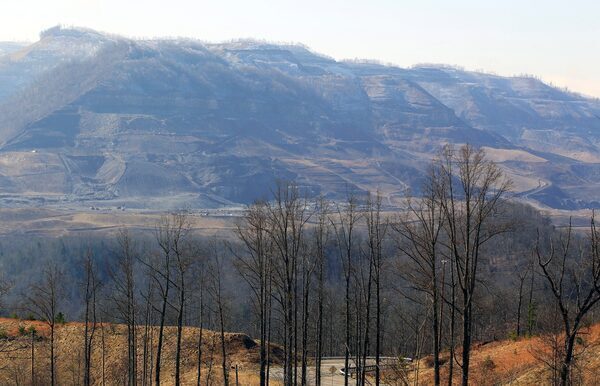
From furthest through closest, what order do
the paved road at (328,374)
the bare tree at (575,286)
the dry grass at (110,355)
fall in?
the dry grass at (110,355) < the paved road at (328,374) < the bare tree at (575,286)

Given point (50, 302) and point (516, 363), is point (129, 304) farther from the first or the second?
point (516, 363)

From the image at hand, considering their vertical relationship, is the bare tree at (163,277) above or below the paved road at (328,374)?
above

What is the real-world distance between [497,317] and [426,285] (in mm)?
50508

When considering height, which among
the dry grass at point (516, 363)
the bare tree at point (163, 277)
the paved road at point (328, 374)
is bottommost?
the paved road at point (328, 374)

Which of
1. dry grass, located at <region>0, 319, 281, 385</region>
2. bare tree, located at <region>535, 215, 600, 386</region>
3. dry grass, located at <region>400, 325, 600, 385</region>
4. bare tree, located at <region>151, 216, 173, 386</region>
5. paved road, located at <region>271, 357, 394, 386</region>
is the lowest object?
paved road, located at <region>271, 357, 394, 386</region>

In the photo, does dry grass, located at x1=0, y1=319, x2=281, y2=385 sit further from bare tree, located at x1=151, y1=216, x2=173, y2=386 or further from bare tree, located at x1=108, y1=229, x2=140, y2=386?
bare tree, located at x1=108, y1=229, x2=140, y2=386

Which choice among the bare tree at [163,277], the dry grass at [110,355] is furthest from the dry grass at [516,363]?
the bare tree at [163,277]

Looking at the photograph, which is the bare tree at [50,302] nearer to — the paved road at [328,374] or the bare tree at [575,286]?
the paved road at [328,374]

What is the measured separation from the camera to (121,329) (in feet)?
190

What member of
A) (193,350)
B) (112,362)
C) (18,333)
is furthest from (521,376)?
(18,333)

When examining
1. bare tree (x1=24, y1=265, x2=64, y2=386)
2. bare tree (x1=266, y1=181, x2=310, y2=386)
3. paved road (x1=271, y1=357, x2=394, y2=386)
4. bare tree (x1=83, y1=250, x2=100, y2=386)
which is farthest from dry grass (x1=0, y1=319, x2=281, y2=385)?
bare tree (x1=266, y1=181, x2=310, y2=386)

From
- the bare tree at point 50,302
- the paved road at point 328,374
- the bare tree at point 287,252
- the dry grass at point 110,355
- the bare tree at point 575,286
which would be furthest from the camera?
the dry grass at point 110,355

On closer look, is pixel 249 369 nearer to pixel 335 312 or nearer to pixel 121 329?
pixel 121 329

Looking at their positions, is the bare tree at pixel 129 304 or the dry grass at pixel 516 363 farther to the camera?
the bare tree at pixel 129 304
